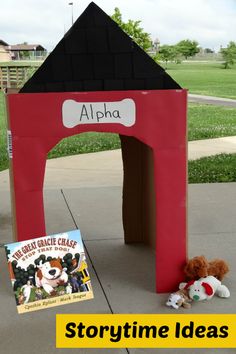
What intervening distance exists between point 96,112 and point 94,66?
1.14ft

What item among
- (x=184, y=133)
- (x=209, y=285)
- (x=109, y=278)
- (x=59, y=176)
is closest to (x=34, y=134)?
(x=184, y=133)

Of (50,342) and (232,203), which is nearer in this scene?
(50,342)

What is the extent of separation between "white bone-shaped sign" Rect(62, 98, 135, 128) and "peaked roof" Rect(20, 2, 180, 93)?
122 millimetres

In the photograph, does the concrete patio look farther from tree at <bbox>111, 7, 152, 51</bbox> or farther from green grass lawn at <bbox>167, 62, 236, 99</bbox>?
green grass lawn at <bbox>167, 62, 236, 99</bbox>

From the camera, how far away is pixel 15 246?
3852 mm

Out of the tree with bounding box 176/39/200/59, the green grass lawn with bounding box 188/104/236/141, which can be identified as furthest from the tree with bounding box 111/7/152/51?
the tree with bounding box 176/39/200/59

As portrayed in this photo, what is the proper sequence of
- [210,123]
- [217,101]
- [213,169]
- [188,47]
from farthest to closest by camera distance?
[188,47]
[217,101]
[210,123]
[213,169]

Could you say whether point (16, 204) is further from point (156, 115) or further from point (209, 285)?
point (209, 285)

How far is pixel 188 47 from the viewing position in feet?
383

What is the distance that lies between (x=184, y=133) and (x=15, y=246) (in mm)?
1523

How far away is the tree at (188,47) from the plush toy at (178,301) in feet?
367

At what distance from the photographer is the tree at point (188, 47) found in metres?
114

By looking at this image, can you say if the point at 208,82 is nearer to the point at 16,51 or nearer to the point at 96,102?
the point at 96,102

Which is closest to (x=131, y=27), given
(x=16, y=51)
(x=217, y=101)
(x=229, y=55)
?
(x=217, y=101)
